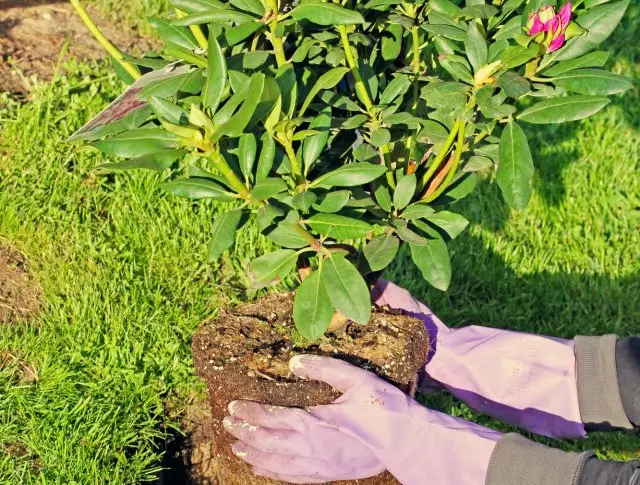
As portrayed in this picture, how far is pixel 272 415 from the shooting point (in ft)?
7.09

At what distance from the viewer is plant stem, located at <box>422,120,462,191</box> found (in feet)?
6.36

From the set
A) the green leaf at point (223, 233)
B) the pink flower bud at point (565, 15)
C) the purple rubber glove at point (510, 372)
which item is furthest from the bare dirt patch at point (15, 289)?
the pink flower bud at point (565, 15)

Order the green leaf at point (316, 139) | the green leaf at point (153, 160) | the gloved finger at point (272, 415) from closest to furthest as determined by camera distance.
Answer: the green leaf at point (153, 160)
the green leaf at point (316, 139)
the gloved finger at point (272, 415)

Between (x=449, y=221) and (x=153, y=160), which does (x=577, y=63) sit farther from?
(x=153, y=160)

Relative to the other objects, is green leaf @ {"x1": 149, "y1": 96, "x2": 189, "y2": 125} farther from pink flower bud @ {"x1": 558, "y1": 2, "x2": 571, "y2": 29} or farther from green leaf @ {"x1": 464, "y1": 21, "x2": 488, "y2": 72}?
pink flower bud @ {"x1": 558, "y1": 2, "x2": 571, "y2": 29}

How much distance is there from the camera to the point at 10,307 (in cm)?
292

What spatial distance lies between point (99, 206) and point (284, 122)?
165cm

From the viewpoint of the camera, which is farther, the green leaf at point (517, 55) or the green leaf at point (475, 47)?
the green leaf at point (475, 47)

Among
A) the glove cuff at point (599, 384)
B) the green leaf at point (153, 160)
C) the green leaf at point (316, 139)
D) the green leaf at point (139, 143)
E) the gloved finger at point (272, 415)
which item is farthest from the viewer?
the glove cuff at point (599, 384)

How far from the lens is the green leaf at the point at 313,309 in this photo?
79.3 inches

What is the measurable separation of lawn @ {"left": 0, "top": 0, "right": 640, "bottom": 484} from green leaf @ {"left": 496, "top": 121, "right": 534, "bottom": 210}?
1.40 m

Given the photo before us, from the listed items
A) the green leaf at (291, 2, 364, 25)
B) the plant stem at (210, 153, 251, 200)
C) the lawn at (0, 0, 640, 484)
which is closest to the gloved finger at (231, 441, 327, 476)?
the lawn at (0, 0, 640, 484)

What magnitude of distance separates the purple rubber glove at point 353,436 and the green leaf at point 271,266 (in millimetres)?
238

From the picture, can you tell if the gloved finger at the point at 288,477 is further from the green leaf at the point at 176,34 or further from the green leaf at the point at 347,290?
the green leaf at the point at 176,34
